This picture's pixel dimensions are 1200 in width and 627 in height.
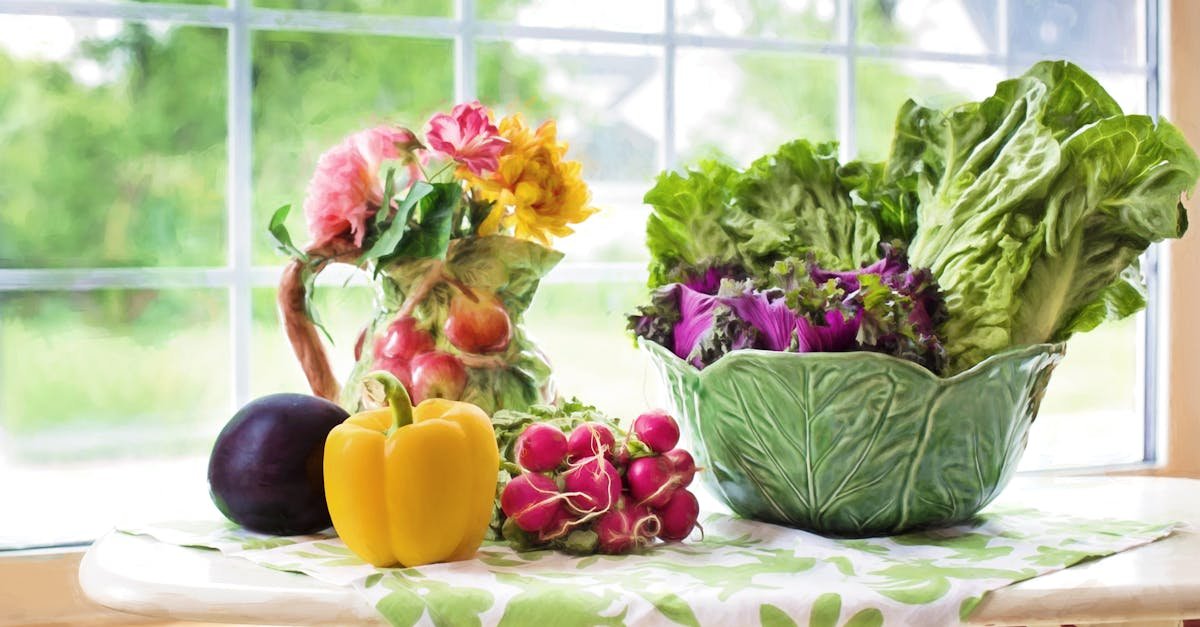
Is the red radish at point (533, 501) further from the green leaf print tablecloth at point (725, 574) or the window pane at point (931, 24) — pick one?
the window pane at point (931, 24)

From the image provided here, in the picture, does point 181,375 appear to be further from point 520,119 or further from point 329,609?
point 329,609

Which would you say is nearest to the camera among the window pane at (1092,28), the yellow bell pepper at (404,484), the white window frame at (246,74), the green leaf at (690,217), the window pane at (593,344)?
the yellow bell pepper at (404,484)

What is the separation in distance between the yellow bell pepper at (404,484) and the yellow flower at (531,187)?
29cm

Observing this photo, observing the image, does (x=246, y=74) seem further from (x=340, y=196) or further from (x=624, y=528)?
(x=624, y=528)

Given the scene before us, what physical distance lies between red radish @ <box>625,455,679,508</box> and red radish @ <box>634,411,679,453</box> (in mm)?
15

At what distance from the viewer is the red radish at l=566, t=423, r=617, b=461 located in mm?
979

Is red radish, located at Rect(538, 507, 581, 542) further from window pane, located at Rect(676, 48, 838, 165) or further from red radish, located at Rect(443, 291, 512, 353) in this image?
window pane, located at Rect(676, 48, 838, 165)

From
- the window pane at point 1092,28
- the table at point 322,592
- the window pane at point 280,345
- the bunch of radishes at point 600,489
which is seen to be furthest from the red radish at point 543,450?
the window pane at point 1092,28

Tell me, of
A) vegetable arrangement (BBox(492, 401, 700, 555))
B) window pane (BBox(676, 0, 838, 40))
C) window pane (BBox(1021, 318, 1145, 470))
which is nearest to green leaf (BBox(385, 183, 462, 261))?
vegetable arrangement (BBox(492, 401, 700, 555))

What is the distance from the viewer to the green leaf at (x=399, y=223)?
1083mm

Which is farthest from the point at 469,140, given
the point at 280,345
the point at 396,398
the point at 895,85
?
the point at 895,85

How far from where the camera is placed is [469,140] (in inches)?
43.9

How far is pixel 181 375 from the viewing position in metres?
1.88

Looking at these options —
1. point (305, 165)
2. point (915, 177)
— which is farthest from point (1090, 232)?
point (305, 165)
